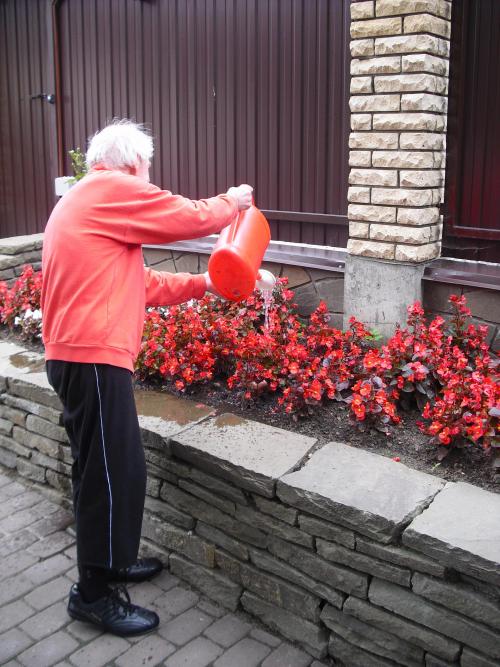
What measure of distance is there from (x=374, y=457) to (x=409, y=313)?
1.07 metres

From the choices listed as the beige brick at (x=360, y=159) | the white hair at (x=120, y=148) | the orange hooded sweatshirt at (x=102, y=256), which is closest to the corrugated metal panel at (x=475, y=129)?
the beige brick at (x=360, y=159)

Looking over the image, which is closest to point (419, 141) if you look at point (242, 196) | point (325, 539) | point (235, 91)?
point (242, 196)

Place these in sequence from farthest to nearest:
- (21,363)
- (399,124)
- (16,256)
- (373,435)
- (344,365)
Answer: (16,256), (21,363), (399,124), (344,365), (373,435)

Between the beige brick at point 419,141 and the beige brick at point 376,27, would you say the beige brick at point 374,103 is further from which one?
the beige brick at point 376,27

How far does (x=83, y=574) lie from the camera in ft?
10.3

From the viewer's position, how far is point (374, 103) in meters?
4.03

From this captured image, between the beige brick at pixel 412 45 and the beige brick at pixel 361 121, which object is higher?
the beige brick at pixel 412 45

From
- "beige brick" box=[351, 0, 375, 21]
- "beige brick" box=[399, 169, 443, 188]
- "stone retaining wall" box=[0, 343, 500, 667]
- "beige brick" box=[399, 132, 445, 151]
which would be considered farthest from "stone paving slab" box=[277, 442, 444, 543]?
"beige brick" box=[351, 0, 375, 21]

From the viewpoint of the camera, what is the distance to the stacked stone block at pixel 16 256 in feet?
20.9

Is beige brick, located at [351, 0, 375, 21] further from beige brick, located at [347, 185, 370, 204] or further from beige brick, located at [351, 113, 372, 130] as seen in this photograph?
beige brick, located at [347, 185, 370, 204]

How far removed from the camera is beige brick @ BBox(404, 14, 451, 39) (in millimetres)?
3783

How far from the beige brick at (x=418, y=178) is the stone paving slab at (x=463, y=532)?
1779 mm

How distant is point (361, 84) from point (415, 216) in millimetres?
776

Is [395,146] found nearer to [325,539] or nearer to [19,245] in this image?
[325,539]
